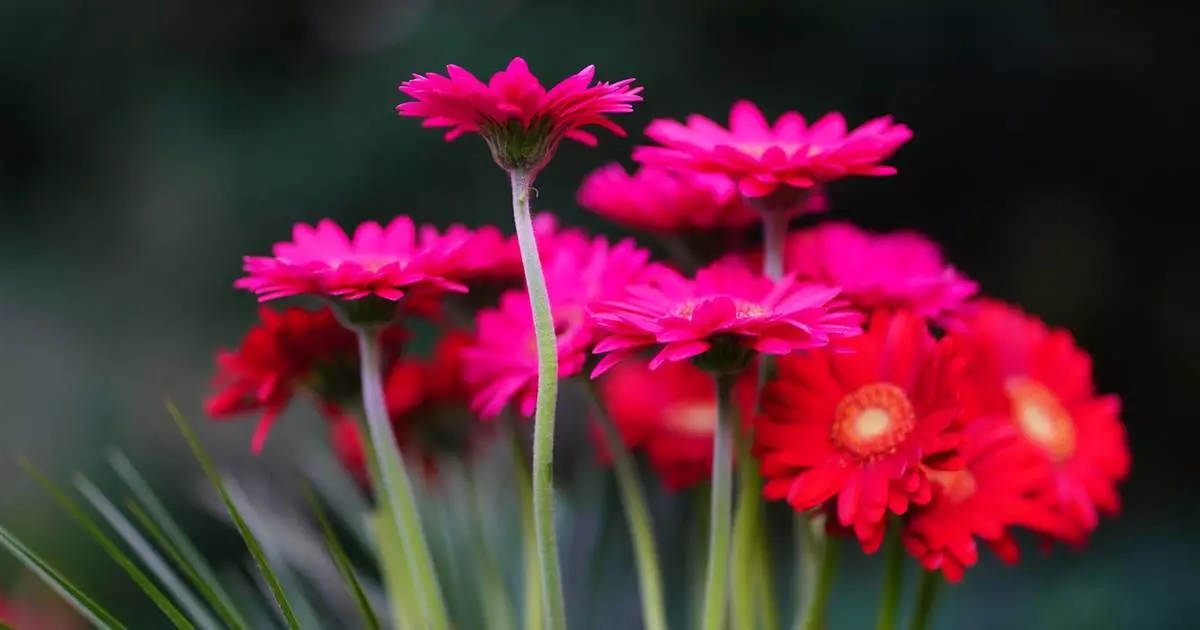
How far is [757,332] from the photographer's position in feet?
0.82

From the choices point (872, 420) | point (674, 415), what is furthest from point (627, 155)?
point (872, 420)

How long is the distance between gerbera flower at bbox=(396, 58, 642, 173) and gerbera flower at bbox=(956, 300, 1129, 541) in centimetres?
15

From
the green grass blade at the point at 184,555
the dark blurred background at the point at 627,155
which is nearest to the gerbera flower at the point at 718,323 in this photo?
the green grass blade at the point at 184,555

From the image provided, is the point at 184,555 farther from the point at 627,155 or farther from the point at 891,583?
the point at 627,155

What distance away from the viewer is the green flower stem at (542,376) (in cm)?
23

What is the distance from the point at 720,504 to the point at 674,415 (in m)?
0.13

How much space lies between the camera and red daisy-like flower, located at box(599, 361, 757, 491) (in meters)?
0.38

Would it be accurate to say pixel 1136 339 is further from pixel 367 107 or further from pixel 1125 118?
pixel 367 107

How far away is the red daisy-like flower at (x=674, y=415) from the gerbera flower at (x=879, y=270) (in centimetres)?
5

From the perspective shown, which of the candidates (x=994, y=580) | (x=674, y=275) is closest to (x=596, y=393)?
(x=674, y=275)

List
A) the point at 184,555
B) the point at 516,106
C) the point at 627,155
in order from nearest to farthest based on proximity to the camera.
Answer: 1. the point at 516,106
2. the point at 184,555
3. the point at 627,155

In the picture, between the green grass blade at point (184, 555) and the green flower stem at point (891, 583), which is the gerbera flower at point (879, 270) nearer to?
the green flower stem at point (891, 583)

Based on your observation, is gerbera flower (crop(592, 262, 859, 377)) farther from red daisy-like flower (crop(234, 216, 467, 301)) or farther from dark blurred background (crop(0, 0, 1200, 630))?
dark blurred background (crop(0, 0, 1200, 630))

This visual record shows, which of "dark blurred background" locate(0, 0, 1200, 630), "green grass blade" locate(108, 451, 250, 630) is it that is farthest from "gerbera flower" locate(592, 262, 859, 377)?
"dark blurred background" locate(0, 0, 1200, 630)
